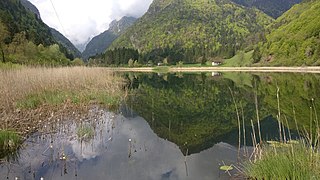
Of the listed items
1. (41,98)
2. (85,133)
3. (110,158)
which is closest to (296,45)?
(41,98)

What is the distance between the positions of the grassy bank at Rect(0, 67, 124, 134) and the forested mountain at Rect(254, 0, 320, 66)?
8031cm

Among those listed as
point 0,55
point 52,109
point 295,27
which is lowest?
point 52,109

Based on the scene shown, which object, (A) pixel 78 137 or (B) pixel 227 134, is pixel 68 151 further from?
(B) pixel 227 134

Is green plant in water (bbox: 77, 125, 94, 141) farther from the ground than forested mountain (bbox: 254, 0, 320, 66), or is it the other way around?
forested mountain (bbox: 254, 0, 320, 66)

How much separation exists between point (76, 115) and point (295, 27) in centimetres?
13406

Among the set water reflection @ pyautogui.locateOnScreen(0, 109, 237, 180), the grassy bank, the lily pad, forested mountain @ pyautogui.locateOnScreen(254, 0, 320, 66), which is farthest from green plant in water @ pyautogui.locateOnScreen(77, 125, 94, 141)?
forested mountain @ pyautogui.locateOnScreen(254, 0, 320, 66)

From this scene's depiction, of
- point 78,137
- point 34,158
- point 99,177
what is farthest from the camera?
point 78,137

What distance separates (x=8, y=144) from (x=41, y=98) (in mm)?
7695

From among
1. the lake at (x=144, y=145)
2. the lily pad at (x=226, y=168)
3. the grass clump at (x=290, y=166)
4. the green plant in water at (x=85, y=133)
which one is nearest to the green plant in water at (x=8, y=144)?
the lake at (x=144, y=145)

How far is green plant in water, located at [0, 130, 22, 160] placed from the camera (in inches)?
376

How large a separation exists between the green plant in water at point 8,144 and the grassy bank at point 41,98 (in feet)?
0.87

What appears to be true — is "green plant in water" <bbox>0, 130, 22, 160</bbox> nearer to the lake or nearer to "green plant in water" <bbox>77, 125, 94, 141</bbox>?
the lake

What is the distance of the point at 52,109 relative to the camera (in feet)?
51.6

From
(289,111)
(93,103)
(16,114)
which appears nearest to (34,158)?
(16,114)
